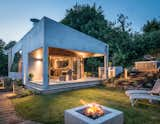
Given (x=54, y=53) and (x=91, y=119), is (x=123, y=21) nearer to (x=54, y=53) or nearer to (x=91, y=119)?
(x=54, y=53)

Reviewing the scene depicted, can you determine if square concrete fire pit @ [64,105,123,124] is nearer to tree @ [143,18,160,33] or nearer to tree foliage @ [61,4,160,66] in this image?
tree foliage @ [61,4,160,66]

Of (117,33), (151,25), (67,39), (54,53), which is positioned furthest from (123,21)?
(67,39)

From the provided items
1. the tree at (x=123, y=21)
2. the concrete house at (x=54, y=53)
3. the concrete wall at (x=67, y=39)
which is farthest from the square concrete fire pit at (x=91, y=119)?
the tree at (x=123, y=21)

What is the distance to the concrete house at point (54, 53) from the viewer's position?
807 cm

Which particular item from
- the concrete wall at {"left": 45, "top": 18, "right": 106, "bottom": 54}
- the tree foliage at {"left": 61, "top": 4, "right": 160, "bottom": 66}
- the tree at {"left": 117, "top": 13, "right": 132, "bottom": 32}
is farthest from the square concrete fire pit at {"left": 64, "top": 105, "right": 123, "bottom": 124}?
the tree at {"left": 117, "top": 13, "right": 132, "bottom": 32}

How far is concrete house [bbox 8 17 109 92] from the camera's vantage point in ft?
26.5

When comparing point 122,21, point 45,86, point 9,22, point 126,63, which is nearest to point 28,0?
point 9,22

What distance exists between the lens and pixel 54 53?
11648 mm

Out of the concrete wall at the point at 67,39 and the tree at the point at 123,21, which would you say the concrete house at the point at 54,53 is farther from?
the tree at the point at 123,21

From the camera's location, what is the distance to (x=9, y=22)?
18000 millimetres

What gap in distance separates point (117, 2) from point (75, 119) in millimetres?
18526

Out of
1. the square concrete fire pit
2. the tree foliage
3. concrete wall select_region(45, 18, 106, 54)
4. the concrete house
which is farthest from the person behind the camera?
the tree foliage

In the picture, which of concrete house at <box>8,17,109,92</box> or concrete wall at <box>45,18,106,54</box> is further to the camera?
concrete wall at <box>45,18,106,54</box>

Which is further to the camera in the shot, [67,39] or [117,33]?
[117,33]
